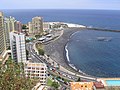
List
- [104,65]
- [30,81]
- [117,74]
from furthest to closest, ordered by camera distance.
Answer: [104,65] < [117,74] < [30,81]

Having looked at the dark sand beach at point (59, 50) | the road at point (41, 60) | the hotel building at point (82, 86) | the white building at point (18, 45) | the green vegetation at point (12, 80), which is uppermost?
the green vegetation at point (12, 80)

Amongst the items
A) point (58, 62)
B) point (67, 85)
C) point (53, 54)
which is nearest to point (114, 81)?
point (67, 85)

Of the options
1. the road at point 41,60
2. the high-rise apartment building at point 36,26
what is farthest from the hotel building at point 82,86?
the high-rise apartment building at point 36,26

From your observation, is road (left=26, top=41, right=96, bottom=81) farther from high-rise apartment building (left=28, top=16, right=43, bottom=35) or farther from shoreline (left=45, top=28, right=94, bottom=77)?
high-rise apartment building (left=28, top=16, right=43, bottom=35)

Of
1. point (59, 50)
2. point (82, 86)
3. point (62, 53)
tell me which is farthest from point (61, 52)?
point (82, 86)

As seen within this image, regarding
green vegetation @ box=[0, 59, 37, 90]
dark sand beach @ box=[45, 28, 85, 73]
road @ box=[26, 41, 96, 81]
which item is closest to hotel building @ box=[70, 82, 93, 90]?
road @ box=[26, 41, 96, 81]

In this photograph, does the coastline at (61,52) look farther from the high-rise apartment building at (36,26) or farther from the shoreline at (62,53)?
the high-rise apartment building at (36,26)

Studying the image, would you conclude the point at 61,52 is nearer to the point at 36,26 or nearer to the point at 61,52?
the point at 61,52

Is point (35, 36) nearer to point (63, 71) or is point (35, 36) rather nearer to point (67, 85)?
point (63, 71)

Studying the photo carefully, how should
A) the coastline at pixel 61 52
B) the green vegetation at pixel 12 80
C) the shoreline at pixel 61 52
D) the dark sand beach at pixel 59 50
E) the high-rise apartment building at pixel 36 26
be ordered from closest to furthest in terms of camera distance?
the green vegetation at pixel 12 80 → the shoreline at pixel 61 52 → the coastline at pixel 61 52 → the dark sand beach at pixel 59 50 → the high-rise apartment building at pixel 36 26
